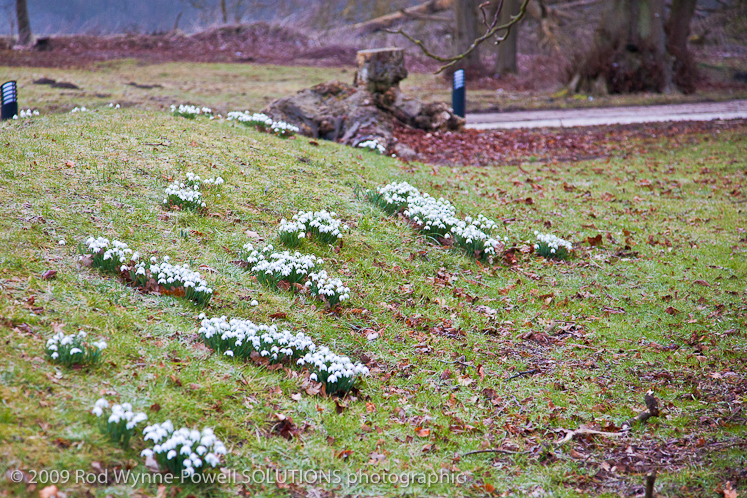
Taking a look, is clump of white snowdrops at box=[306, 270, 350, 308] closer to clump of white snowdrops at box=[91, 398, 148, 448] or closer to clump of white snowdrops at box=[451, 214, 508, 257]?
clump of white snowdrops at box=[451, 214, 508, 257]

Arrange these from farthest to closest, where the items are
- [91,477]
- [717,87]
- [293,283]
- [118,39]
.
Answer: [118,39], [717,87], [293,283], [91,477]

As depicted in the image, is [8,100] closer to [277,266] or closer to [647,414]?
[277,266]

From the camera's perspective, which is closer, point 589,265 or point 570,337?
point 570,337

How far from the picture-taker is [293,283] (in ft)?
17.8

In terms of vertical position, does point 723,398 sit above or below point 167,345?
below

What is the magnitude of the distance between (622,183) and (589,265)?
4.54 meters

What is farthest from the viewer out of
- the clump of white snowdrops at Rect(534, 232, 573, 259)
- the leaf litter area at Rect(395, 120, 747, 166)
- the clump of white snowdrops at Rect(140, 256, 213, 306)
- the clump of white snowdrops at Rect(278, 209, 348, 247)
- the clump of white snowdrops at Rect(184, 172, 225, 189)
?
the leaf litter area at Rect(395, 120, 747, 166)

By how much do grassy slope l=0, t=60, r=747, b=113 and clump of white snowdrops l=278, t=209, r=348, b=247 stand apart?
9058mm

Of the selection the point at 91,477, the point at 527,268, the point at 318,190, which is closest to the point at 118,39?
the point at 318,190

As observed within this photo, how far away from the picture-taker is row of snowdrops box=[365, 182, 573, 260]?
6.91 metres

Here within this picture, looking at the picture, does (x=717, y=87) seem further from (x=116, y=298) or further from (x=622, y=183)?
(x=116, y=298)

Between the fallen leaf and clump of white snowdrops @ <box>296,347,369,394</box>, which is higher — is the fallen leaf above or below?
below

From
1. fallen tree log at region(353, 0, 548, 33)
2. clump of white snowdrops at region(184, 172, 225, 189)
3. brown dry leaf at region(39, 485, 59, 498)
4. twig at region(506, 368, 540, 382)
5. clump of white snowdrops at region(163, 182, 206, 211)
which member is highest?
fallen tree log at region(353, 0, 548, 33)

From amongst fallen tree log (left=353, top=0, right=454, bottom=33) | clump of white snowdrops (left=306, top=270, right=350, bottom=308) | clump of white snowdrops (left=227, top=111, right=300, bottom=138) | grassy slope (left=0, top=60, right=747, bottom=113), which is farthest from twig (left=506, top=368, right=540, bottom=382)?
fallen tree log (left=353, top=0, right=454, bottom=33)
